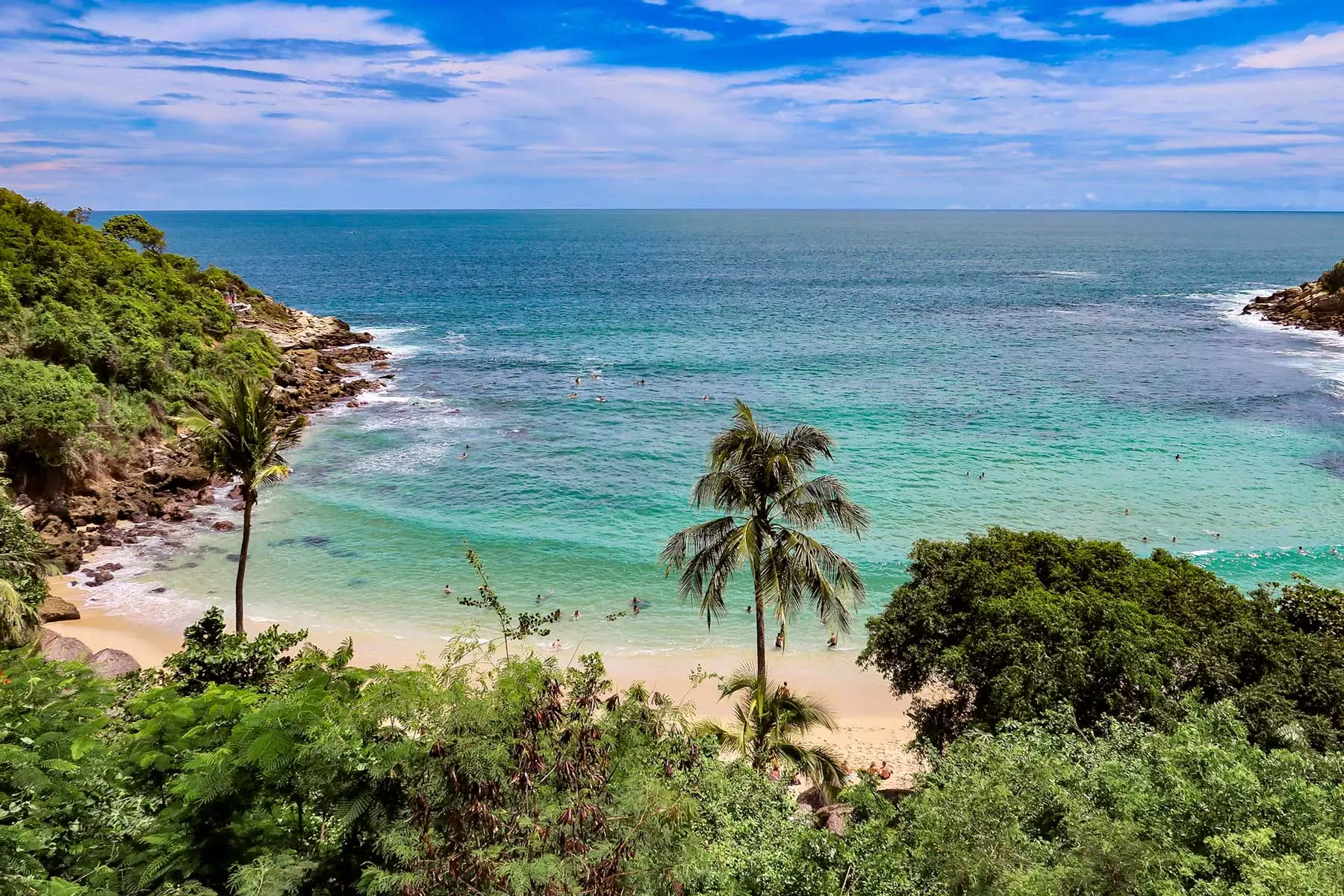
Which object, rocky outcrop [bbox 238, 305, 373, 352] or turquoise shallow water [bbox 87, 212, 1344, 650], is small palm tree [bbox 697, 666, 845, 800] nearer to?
turquoise shallow water [bbox 87, 212, 1344, 650]

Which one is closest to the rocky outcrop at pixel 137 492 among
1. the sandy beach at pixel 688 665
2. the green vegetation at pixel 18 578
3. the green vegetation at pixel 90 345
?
the green vegetation at pixel 90 345

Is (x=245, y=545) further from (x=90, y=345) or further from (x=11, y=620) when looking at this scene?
(x=90, y=345)

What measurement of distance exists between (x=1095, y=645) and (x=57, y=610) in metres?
29.2

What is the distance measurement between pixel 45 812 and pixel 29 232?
4581 cm

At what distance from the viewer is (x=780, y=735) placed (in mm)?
15867

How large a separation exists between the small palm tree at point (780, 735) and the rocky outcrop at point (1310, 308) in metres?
88.3

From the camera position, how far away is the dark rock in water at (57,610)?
25.0 m

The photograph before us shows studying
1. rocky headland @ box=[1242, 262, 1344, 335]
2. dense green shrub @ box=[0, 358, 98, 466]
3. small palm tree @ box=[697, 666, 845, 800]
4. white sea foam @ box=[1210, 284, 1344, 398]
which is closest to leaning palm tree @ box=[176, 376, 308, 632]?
small palm tree @ box=[697, 666, 845, 800]

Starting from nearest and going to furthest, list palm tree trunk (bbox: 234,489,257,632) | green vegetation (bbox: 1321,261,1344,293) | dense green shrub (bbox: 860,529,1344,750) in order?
dense green shrub (bbox: 860,529,1344,750)
palm tree trunk (bbox: 234,489,257,632)
green vegetation (bbox: 1321,261,1344,293)

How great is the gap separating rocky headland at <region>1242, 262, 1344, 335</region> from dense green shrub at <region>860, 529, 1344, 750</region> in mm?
79544

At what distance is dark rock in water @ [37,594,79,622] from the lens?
2500 cm

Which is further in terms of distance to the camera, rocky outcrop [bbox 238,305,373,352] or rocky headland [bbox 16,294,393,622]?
rocky outcrop [bbox 238,305,373,352]

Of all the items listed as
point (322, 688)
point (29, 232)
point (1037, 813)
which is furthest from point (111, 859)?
point (29, 232)

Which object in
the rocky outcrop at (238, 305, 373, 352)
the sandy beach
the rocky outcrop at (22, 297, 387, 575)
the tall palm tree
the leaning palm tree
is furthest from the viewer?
the rocky outcrop at (238, 305, 373, 352)
